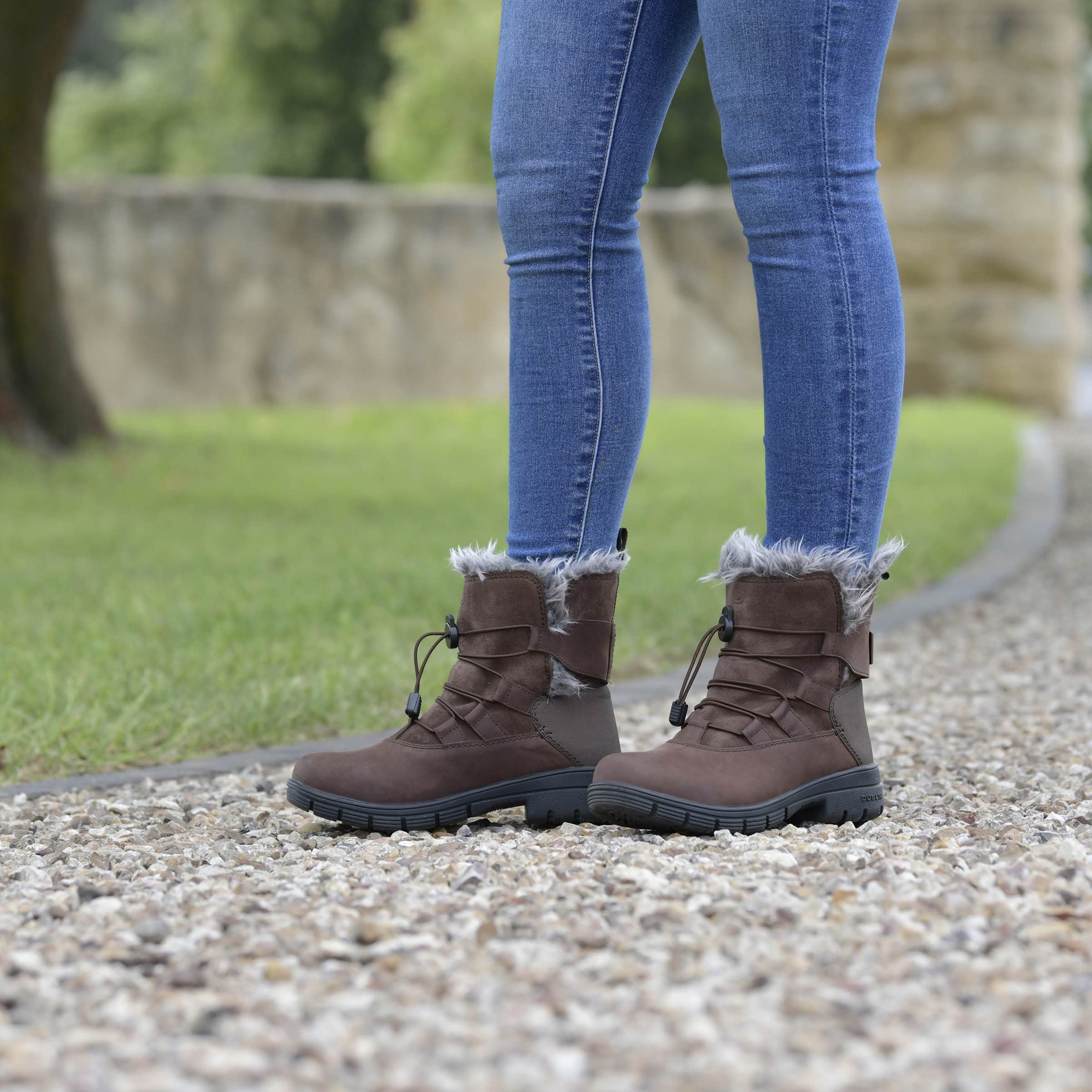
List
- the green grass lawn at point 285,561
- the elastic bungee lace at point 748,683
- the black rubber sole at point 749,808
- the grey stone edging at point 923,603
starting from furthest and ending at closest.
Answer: the green grass lawn at point 285,561 → the grey stone edging at point 923,603 → the elastic bungee lace at point 748,683 → the black rubber sole at point 749,808

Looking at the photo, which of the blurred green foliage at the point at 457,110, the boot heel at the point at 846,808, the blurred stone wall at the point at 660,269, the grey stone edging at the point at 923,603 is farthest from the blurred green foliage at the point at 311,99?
the boot heel at the point at 846,808

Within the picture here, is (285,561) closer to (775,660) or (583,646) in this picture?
(583,646)

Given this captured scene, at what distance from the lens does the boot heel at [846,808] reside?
1.69 m

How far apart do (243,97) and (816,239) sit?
920 inches

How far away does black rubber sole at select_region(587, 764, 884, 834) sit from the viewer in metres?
1.58

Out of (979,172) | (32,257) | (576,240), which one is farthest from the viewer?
(979,172)

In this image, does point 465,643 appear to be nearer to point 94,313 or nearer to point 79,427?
point 79,427

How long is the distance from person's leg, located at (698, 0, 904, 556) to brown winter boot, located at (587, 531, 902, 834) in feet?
0.17

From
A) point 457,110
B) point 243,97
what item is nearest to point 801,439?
point 457,110

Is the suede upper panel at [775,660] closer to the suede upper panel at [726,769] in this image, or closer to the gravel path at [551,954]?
the suede upper panel at [726,769]

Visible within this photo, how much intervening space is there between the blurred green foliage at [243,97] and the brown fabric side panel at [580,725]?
860 inches

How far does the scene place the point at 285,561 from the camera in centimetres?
392

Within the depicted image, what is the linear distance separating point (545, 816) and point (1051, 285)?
10050 millimetres

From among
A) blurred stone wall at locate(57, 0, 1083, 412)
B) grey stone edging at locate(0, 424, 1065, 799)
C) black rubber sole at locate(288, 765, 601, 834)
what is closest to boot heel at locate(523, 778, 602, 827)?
black rubber sole at locate(288, 765, 601, 834)
